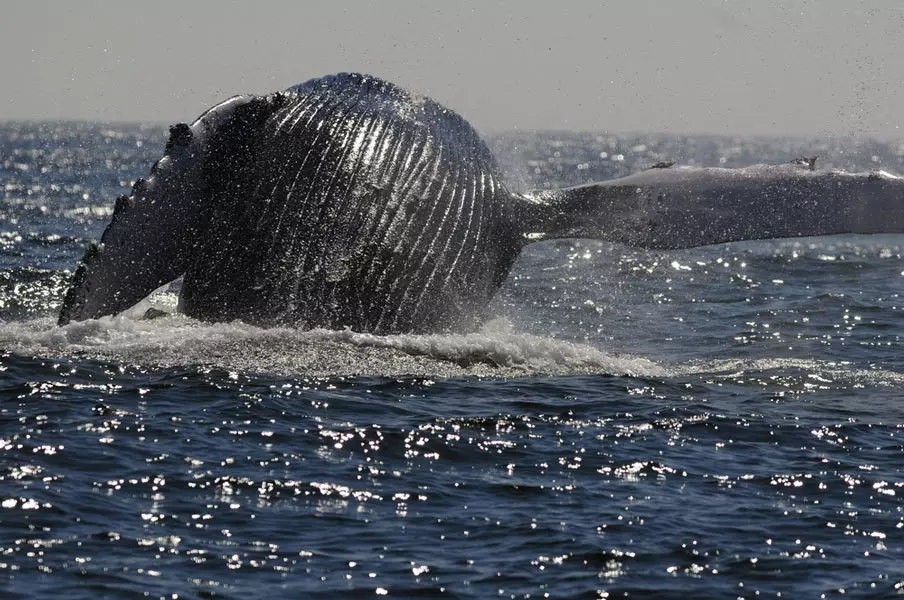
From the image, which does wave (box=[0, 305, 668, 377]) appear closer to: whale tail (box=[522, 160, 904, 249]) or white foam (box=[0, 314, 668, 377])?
white foam (box=[0, 314, 668, 377])

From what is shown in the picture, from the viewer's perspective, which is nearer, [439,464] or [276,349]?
[439,464]

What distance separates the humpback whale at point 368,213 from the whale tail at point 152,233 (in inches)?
0.5

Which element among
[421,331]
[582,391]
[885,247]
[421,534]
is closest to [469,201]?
[421,331]

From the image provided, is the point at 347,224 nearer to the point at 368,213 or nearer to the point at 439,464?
the point at 368,213

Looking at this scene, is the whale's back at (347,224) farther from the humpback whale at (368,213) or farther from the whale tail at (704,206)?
the whale tail at (704,206)

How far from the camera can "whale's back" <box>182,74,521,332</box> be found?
13.3 m

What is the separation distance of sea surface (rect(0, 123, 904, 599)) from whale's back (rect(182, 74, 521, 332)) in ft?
1.03

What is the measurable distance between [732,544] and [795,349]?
26.5ft

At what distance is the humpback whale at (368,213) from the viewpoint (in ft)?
42.5

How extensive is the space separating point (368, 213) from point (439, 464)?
145 inches

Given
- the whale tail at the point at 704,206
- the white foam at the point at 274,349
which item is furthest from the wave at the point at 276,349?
the whale tail at the point at 704,206

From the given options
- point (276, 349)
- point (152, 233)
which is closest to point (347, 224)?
point (276, 349)

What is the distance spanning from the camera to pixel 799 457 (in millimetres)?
11250

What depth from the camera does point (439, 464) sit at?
10.6m
